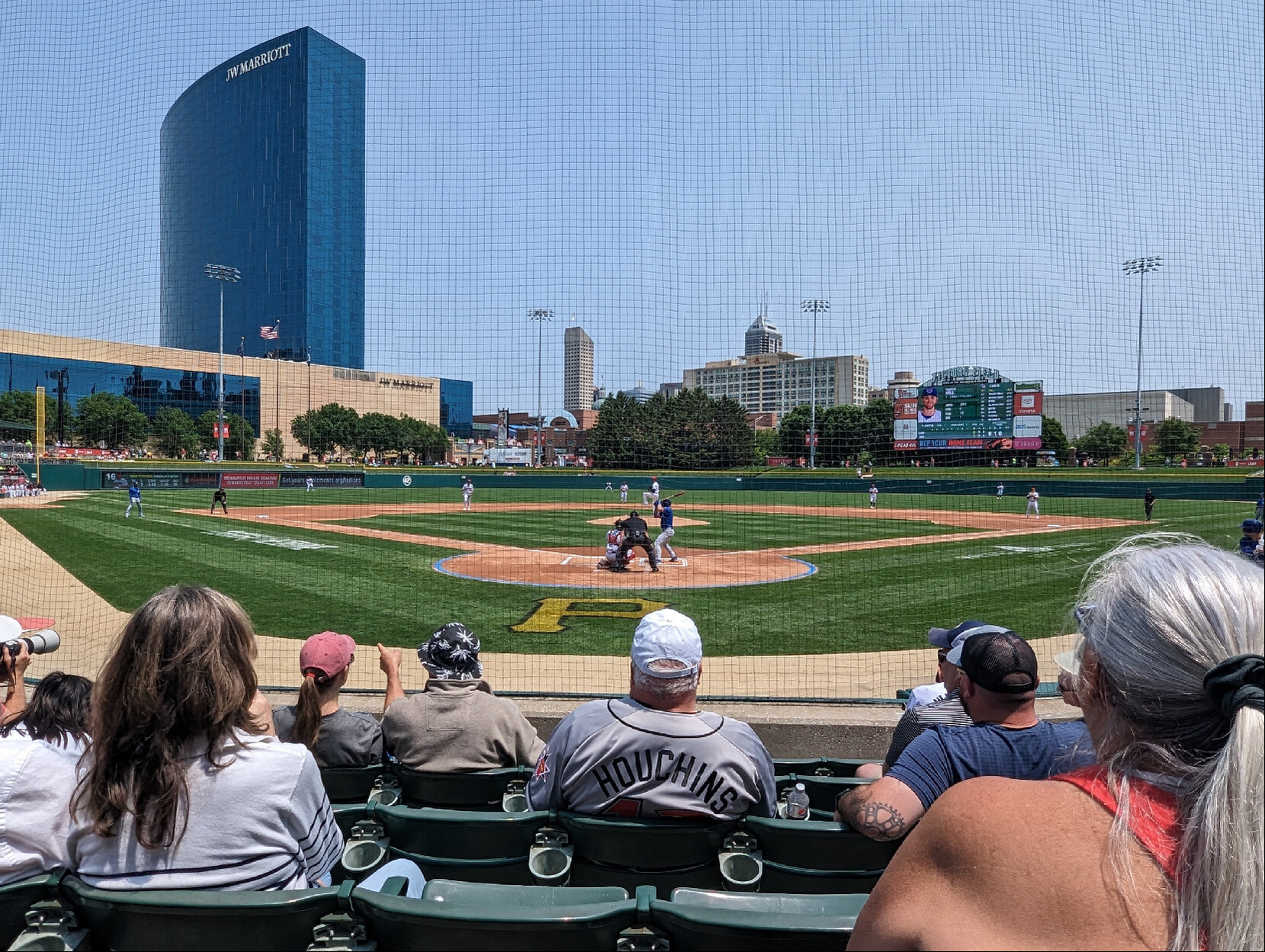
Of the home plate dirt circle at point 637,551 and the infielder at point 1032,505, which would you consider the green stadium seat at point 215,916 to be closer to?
the home plate dirt circle at point 637,551

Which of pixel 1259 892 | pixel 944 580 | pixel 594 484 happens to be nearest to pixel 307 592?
pixel 944 580

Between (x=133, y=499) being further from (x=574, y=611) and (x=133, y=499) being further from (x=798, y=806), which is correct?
(x=798, y=806)

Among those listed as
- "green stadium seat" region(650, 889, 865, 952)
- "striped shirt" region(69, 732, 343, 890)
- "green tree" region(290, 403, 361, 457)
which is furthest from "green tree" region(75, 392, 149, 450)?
"green stadium seat" region(650, 889, 865, 952)

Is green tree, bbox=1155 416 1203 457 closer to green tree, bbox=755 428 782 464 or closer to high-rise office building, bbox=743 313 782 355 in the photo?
high-rise office building, bbox=743 313 782 355

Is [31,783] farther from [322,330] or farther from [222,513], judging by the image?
[222,513]

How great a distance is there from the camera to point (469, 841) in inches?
91.5

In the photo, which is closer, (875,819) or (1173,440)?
(875,819)

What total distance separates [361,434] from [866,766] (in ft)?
96.3

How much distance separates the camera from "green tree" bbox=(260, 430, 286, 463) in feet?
114

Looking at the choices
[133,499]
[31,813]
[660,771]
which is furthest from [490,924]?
[133,499]

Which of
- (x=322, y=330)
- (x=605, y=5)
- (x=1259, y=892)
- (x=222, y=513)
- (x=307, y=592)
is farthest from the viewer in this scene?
(x=222, y=513)

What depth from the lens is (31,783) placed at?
6.61 feet

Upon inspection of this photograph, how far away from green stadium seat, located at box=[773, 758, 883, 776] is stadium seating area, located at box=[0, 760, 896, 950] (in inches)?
39.5

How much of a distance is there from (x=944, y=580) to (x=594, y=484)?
27.2m
